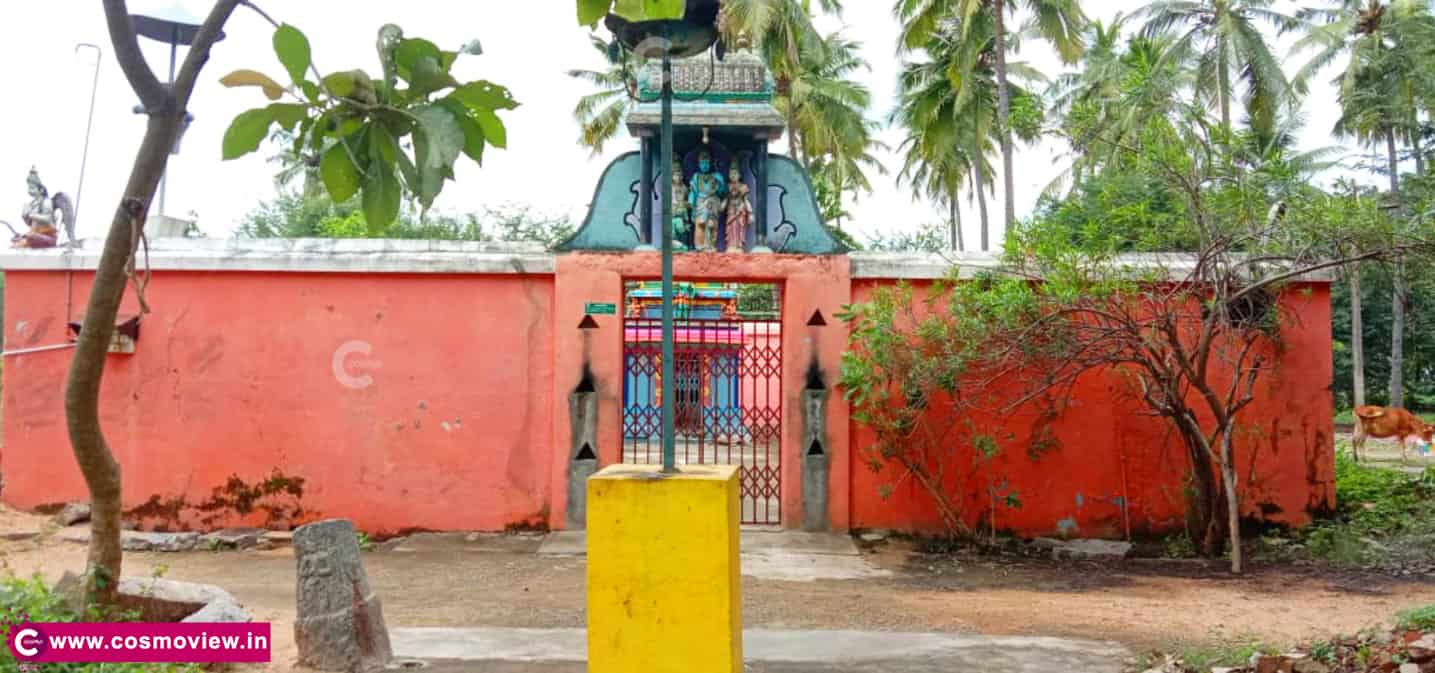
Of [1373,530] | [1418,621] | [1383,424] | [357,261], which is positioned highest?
[357,261]

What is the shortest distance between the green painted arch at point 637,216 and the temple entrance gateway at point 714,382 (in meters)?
0.83

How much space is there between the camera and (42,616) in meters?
4.24

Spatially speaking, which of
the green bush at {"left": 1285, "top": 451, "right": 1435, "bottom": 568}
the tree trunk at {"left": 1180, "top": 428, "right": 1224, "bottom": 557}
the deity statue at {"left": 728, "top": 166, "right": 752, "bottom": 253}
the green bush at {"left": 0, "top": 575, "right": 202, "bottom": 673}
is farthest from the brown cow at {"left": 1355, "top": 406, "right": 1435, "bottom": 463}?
the green bush at {"left": 0, "top": 575, "right": 202, "bottom": 673}

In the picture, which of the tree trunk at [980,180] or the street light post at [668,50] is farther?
the tree trunk at [980,180]

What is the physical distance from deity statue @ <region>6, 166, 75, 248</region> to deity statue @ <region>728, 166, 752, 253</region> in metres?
6.40

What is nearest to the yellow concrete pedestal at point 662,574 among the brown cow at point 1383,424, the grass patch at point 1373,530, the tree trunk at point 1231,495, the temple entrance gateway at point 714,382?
the temple entrance gateway at point 714,382

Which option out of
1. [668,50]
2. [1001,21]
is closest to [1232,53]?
[1001,21]

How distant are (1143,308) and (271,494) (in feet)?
26.7

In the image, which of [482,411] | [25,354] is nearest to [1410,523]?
[482,411]

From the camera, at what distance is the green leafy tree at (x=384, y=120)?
269cm

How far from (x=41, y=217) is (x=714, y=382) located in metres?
6.99

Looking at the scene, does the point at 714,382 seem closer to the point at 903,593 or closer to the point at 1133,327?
the point at 903,593

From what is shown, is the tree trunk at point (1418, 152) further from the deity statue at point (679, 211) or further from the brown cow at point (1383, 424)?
the deity statue at point (679, 211)

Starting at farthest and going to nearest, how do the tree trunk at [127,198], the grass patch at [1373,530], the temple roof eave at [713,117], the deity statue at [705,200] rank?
the deity statue at [705,200] < the temple roof eave at [713,117] < the grass patch at [1373,530] < the tree trunk at [127,198]
